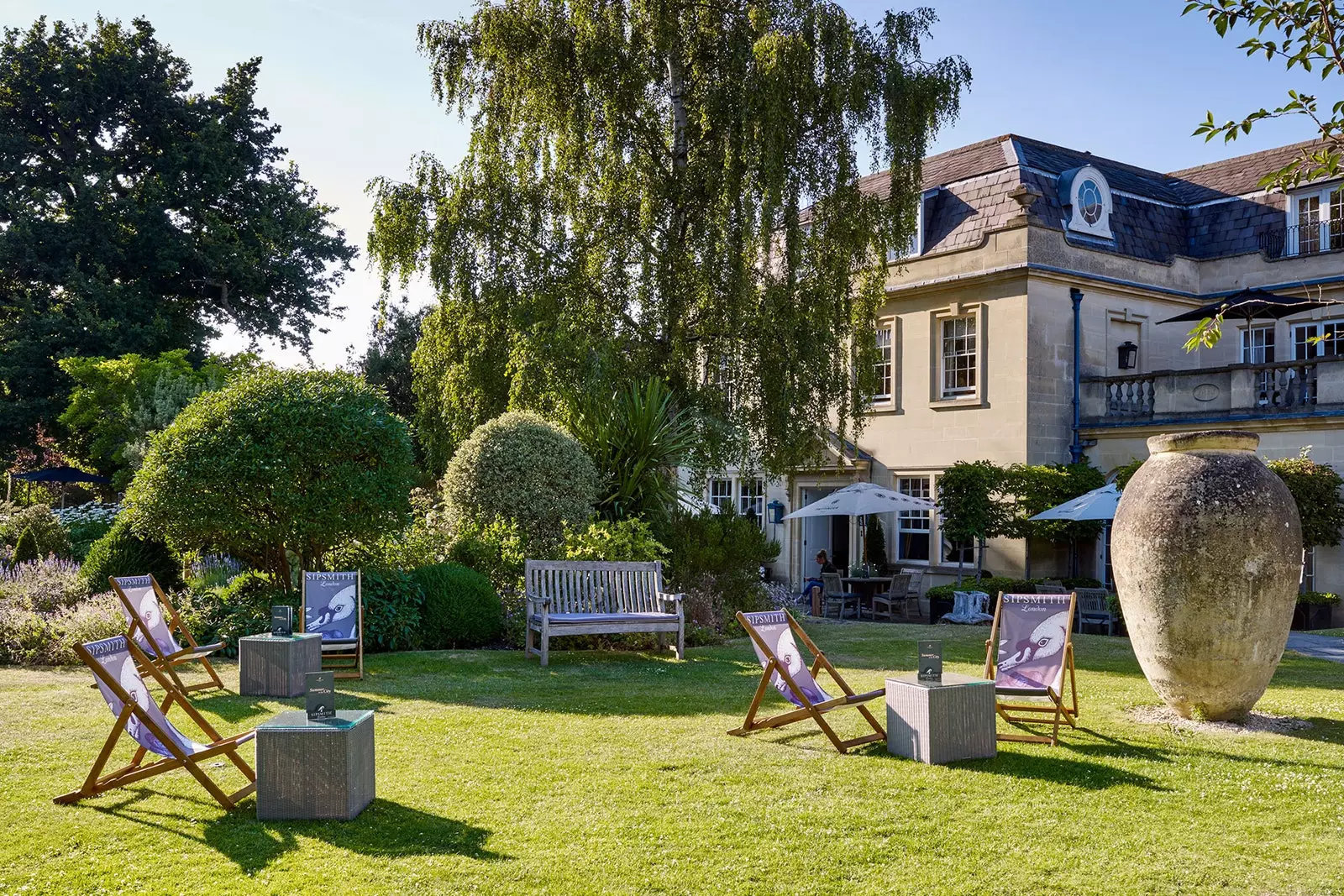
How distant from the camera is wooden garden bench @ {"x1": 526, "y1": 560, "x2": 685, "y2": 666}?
11523 mm

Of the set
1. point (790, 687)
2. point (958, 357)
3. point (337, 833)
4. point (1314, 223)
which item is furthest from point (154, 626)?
point (1314, 223)

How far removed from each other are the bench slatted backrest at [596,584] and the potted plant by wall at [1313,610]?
12.0m

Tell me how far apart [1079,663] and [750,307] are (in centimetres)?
689

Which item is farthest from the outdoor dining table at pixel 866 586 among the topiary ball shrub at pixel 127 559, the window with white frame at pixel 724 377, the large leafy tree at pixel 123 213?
the large leafy tree at pixel 123 213

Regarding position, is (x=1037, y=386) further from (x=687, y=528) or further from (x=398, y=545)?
(x=398, y=545)

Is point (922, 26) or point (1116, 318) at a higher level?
point (922, 26)

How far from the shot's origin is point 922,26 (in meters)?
17.1

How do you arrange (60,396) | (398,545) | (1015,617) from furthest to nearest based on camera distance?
(60,396) → (398,545) → (1015,617)

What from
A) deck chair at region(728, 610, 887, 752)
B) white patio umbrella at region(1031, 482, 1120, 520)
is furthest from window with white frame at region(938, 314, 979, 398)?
deck chair at region(728, 610, 887, 752)

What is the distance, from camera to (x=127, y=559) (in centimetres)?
1384

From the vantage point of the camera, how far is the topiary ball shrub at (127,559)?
13.8 metres

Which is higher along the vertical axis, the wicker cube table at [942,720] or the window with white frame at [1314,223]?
the window with white frame at [1314,223]

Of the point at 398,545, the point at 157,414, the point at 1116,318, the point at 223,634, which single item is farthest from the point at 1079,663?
the point at 157,414

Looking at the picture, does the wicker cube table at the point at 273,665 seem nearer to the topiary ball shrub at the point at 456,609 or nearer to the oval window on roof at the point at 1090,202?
the topiary ball shrub at the point at 456,609
